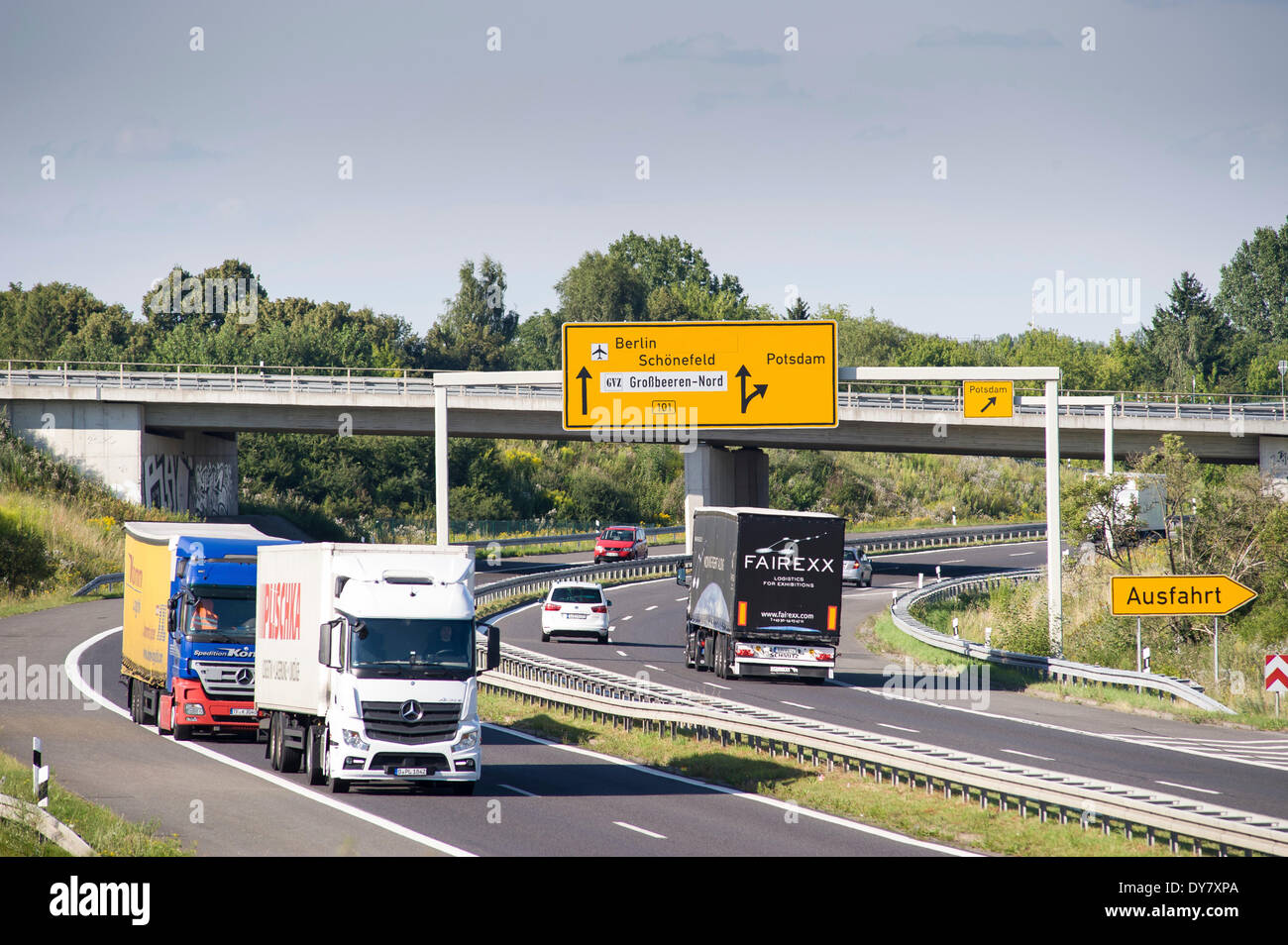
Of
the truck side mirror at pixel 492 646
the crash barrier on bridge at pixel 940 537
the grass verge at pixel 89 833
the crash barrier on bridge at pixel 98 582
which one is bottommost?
the crash barrier on bridge at pixel 940 537

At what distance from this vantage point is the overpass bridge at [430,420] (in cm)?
5934

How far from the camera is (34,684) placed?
100.0ft

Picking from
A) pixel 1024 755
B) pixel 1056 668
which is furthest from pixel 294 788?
pixel 1056 668

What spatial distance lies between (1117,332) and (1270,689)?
129 metres

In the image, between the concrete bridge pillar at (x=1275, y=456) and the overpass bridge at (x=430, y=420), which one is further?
the overpass bridge at (x=430, y=420)

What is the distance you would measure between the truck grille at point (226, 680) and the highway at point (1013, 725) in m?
10.4

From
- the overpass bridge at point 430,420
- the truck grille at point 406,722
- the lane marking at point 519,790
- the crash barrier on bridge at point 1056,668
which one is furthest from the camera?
the overpass bridge at point 430,420

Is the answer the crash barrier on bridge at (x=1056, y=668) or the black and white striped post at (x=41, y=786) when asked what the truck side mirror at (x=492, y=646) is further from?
the crash barrier on bridge at (x=1056, y=668)

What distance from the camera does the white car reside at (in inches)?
1638

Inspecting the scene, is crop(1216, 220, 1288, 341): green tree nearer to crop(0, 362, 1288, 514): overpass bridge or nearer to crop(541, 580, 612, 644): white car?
crop(0, 362, 1288, 514): overpass bridge

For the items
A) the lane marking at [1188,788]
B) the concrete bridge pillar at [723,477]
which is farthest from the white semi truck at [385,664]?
the concrete bridge pillar at [723,477]
